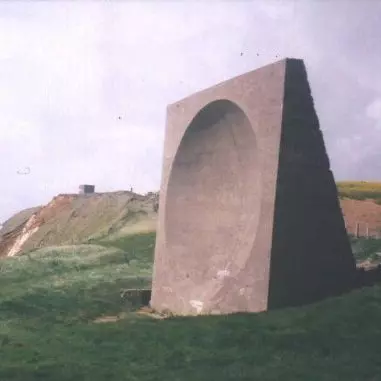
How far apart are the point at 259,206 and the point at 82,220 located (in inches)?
1253

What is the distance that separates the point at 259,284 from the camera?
11453mm

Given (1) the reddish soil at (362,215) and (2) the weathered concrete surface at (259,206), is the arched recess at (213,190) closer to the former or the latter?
(2) the weathered concrete surface at (259,206)

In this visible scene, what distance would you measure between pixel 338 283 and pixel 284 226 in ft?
5.31

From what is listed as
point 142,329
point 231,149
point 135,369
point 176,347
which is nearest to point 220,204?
point 231,149

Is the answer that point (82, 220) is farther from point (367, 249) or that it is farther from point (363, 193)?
point (367, 249)

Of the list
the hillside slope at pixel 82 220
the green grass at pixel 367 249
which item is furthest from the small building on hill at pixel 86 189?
the green grass at pixel 367 249

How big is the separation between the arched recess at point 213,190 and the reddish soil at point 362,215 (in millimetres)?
14271

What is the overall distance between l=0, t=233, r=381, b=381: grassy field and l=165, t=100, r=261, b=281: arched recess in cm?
211

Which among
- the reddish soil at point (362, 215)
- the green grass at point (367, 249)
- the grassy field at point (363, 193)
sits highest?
the grassy field at point (363, 193)

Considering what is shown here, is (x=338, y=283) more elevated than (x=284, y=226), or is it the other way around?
(x=284, y=226)

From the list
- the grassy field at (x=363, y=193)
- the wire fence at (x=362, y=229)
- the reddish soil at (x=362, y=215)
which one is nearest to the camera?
the wire fence at (x=362, y=229)

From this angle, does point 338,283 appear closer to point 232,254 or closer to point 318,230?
point 318,230

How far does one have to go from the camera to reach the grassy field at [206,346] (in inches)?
313

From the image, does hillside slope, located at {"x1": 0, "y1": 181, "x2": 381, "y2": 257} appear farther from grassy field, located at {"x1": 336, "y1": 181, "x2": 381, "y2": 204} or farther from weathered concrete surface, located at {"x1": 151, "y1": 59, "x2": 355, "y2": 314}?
weathered concrete surface, located at {"x1": 151, "y1": 59, "x2": 355, "y2": 314}
